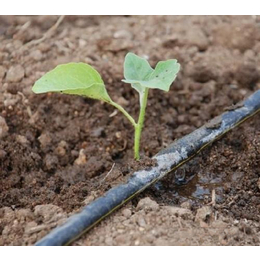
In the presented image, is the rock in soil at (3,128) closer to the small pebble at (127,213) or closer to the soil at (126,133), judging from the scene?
the soil at (126,133)

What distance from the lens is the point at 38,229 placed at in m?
1.97

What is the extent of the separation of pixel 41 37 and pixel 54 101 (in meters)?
0.47

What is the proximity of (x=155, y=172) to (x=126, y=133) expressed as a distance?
45cm

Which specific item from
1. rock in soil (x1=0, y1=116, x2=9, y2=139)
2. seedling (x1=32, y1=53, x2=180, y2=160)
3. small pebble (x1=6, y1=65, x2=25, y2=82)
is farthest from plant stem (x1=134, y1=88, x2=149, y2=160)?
small pebble (x1=6, y1=65, x2=25, y2=82)

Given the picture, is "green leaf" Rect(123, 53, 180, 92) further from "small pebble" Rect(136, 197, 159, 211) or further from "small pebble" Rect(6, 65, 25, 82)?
"small pebble" Rect(6, 65, 25, 82)

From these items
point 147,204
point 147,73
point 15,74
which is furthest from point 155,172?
point 15,74

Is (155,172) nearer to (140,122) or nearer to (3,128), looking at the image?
(140,122)

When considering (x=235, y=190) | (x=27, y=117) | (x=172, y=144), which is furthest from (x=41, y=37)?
(x=235, y=190)

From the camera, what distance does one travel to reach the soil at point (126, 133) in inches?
79.7

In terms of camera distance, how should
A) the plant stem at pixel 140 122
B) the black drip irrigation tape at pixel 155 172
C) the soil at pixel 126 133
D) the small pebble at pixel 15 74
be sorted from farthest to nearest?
the small pebble at pixel 15 74 < the plant stem at pixel 140 122 < the soil at pixel 126 133 < the black drip irrigation tape at pixel 155 172

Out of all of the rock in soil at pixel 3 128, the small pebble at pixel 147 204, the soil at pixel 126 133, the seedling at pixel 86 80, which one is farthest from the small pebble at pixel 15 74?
the small pebble at pixel 147 204

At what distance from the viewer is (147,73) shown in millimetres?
2291

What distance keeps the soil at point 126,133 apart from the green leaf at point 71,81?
306mm
